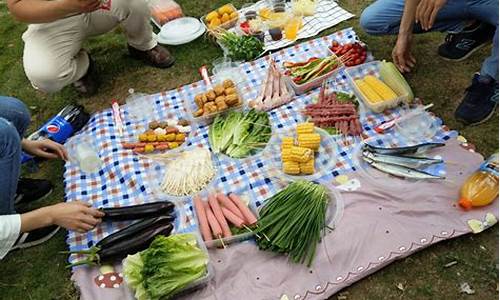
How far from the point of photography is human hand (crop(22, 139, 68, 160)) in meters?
3.65

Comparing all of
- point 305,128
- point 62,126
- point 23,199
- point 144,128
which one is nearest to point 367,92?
point 305,128

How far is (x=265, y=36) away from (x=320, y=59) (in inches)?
35.4

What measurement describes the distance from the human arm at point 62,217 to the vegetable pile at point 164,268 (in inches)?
16.1

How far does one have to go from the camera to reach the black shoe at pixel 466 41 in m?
4.25

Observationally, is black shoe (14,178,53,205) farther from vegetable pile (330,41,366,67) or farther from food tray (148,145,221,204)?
vegetable pile (330,41,366,67)

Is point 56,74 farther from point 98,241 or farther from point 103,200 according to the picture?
point 98,241

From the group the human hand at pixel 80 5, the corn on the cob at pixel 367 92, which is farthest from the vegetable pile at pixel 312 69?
the human hand at pixel 80 5

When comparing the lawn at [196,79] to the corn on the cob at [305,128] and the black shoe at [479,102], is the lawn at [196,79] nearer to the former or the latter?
the black shoe at [479,102]

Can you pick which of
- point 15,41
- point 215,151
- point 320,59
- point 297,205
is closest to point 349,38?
point 320,59

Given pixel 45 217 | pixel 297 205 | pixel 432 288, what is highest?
pixel 45 217

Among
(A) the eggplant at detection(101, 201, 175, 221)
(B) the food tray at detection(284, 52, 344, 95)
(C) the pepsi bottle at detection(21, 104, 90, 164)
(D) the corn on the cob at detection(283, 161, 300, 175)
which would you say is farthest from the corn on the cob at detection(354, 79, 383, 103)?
(C) the pepsi bottle at detection(21, 104, 90, 164)

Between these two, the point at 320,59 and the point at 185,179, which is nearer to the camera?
the point at 185,179

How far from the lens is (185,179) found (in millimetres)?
3639

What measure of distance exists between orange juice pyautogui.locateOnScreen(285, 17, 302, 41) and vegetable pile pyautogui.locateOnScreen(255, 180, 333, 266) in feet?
7.20
